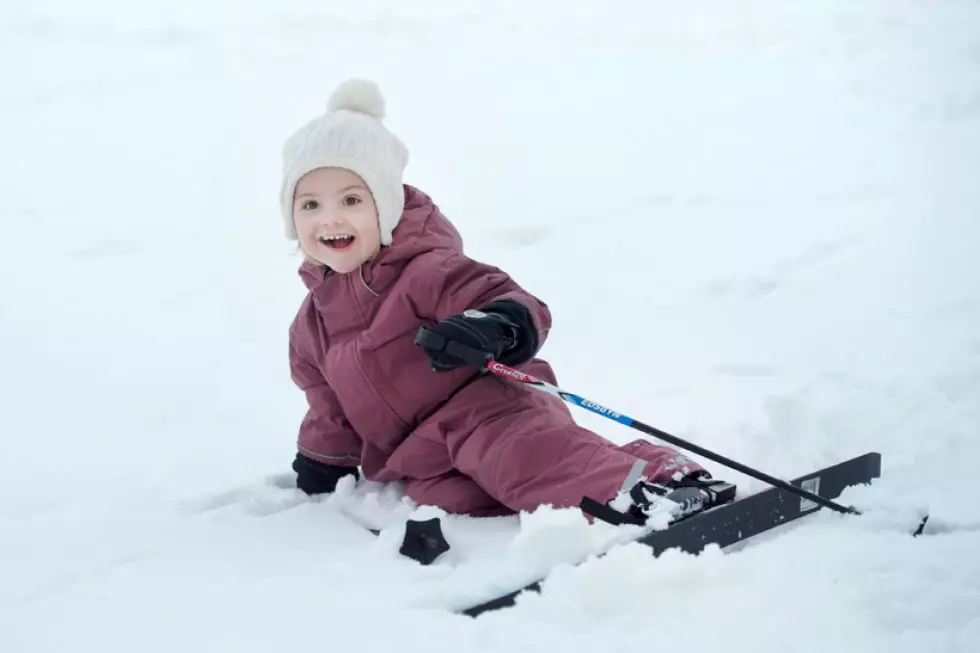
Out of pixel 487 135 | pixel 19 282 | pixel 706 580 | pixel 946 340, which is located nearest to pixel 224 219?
pixel 19 282

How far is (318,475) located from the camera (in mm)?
2990

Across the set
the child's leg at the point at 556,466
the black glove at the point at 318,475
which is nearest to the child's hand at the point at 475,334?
the child's leg at the point at 556,466

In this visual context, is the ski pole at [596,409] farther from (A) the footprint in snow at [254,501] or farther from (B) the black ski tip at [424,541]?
(A) the footprint in snow at [254,501]

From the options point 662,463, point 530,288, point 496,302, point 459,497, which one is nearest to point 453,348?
point 496,302

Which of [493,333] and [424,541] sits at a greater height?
[493,333]

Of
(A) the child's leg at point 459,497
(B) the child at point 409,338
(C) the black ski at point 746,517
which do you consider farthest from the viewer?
(A) the child's leg at point 459,497

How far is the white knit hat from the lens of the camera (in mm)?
2740

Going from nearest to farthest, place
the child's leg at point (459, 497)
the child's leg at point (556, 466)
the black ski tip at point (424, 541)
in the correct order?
1. the black ski tip at point (424, 541)
2. the child's leg at point (556, 466)
3. the child's leg at point (459, 497)

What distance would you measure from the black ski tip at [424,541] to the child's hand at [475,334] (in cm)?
37

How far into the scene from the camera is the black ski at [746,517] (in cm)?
221

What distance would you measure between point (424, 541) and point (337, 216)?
90cm

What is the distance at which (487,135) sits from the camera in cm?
750

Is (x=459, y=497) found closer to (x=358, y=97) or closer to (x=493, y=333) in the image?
(x=493, y=333)

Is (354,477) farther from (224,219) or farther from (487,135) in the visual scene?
(487,135)
